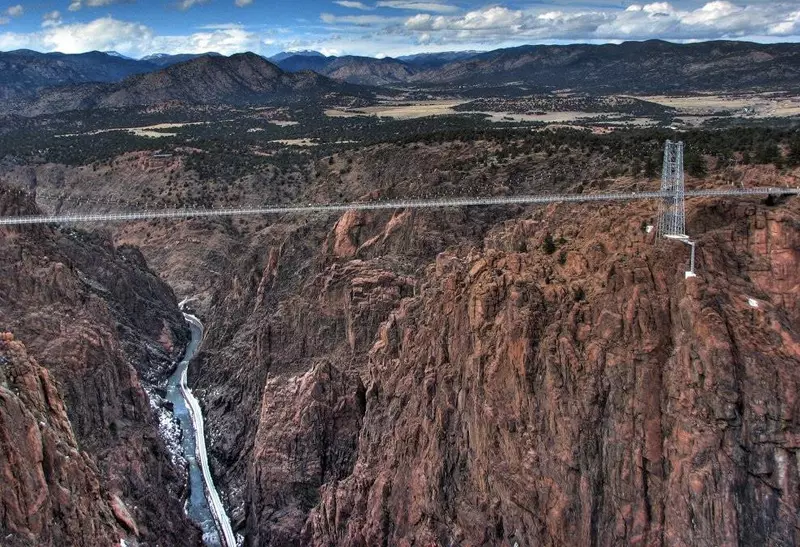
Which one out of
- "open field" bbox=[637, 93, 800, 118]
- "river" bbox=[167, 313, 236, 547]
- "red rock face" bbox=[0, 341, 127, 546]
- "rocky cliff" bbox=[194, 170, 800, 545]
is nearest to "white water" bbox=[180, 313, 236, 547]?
"river" bbox=[167, 313, 236, 547]

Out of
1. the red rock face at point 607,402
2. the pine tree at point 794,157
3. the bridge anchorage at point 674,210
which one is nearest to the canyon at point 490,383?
the red rock face at point 607,402

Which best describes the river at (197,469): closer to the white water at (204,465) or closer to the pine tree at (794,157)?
the white water at (204,465)

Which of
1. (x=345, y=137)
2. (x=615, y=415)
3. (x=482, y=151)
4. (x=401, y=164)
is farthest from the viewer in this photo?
(x=345, y=137)

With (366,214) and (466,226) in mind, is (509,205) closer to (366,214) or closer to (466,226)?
(466,226)

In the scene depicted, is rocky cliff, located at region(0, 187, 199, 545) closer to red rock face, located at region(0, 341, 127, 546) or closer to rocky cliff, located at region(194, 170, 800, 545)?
red rock face, located at region(0, 341, 127, 546)

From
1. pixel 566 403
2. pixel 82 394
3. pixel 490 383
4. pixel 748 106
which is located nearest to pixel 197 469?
pixel 82 394

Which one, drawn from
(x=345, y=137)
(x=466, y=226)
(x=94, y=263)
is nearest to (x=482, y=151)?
(x=466, y=226)

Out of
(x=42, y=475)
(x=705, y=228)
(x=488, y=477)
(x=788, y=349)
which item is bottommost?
(x=488, y=477)
